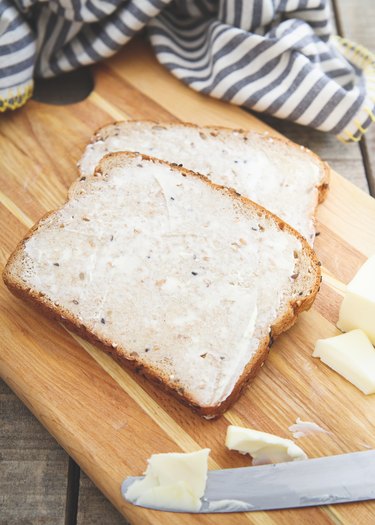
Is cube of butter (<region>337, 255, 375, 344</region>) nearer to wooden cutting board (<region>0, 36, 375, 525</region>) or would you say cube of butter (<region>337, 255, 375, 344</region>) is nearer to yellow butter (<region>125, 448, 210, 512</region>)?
wooden cutting board (<region>0, 36, 375, 525</region>)

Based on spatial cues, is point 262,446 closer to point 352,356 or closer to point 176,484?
point 176,484

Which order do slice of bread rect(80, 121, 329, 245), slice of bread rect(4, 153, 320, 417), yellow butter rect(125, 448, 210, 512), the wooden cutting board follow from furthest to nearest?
1. slice of bread rect(80, 121, 329, 245)
2. slice of bread rect(4, 153, 320, 417)
3. the wooden cutting board
4. yellow butter rect(125, 448, 210, 512)

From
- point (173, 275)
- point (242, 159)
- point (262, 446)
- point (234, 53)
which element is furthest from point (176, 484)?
point (234, 53)

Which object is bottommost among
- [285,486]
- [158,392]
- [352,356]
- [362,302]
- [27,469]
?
[27,469]

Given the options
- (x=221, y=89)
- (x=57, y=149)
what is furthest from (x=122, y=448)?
(x=221, y=89)

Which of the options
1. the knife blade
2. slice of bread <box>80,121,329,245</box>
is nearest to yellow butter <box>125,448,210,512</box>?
the knife blade

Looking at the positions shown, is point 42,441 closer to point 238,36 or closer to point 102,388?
point 102,388
